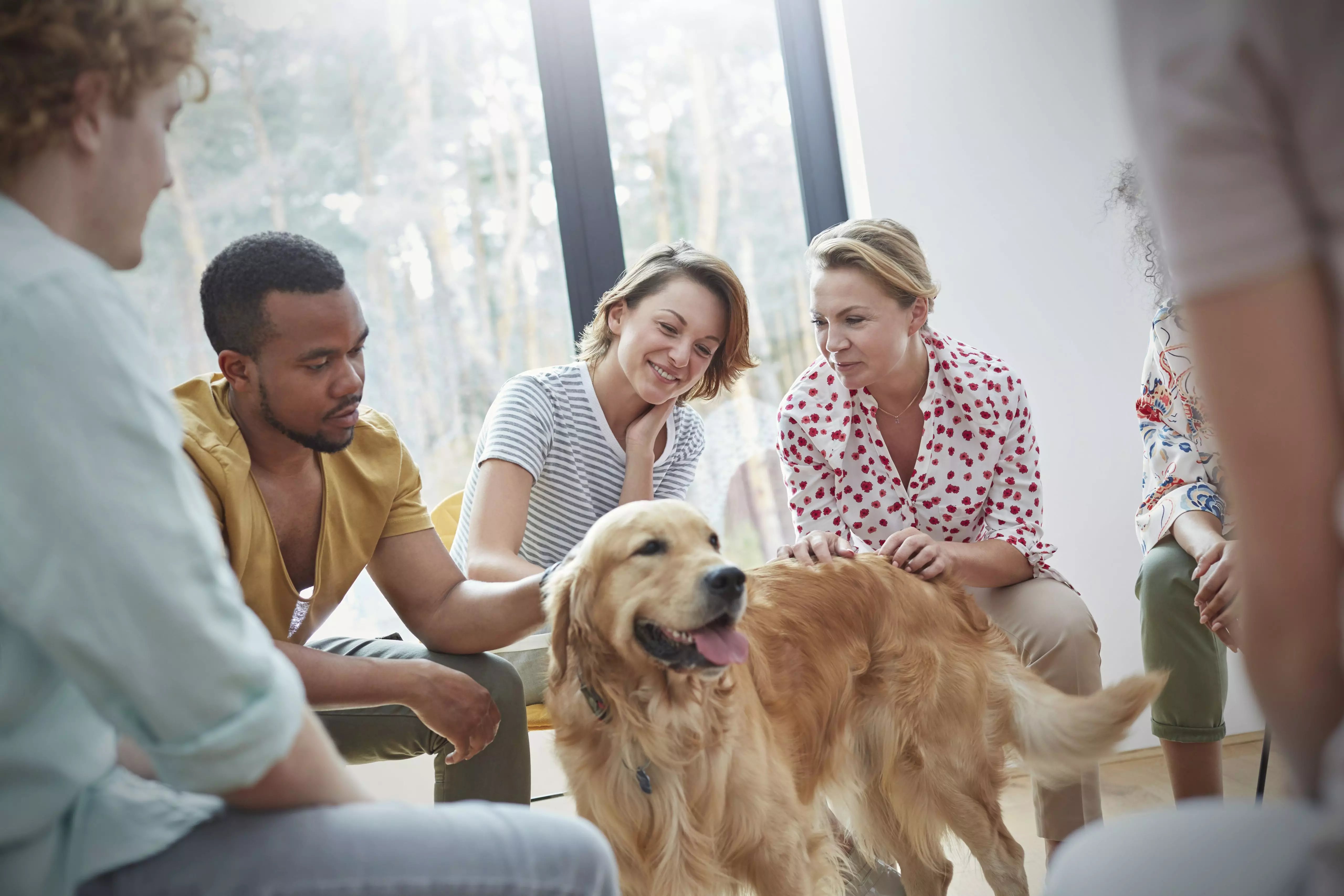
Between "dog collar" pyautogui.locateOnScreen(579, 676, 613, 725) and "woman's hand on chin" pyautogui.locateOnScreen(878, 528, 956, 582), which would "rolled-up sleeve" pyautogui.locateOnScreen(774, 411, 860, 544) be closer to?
"woman's hand on chin" pyautogui.locateOnScreen(878, 528, 956, 582)

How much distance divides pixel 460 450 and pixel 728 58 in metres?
1.67

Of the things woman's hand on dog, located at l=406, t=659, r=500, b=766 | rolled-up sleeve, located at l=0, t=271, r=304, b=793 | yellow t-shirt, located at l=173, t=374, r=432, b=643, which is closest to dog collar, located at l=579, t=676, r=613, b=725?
woman's hand on dog, located at l=406, t=659, r=500, b=766

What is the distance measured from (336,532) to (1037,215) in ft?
7.60

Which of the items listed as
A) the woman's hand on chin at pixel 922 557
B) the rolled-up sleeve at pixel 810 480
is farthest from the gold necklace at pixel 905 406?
the woman's hand on chin at pixel 922 557

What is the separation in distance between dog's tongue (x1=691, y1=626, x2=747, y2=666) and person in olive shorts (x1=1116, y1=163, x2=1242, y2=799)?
1.00 m

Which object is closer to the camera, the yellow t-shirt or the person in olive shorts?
the yellow t-shirt

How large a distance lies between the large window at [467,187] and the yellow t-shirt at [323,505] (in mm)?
1355

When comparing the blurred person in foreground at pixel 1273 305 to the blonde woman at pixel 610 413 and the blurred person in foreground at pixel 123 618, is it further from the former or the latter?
the blonde woman at pixel 610 413

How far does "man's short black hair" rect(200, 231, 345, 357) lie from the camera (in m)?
1.55

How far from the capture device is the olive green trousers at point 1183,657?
1.96 meters

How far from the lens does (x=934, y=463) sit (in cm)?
215

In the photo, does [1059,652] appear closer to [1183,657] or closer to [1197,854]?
[1183,657]

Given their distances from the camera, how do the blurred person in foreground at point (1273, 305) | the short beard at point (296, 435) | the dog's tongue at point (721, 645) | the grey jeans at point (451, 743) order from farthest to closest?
the grey jeans at point (451, 743), the short beard at point (296, 435), the dog's tongue at point (721, 645), the blurred person in foreground at point (1273, 305)

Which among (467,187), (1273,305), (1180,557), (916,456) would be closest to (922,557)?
(916,456)
